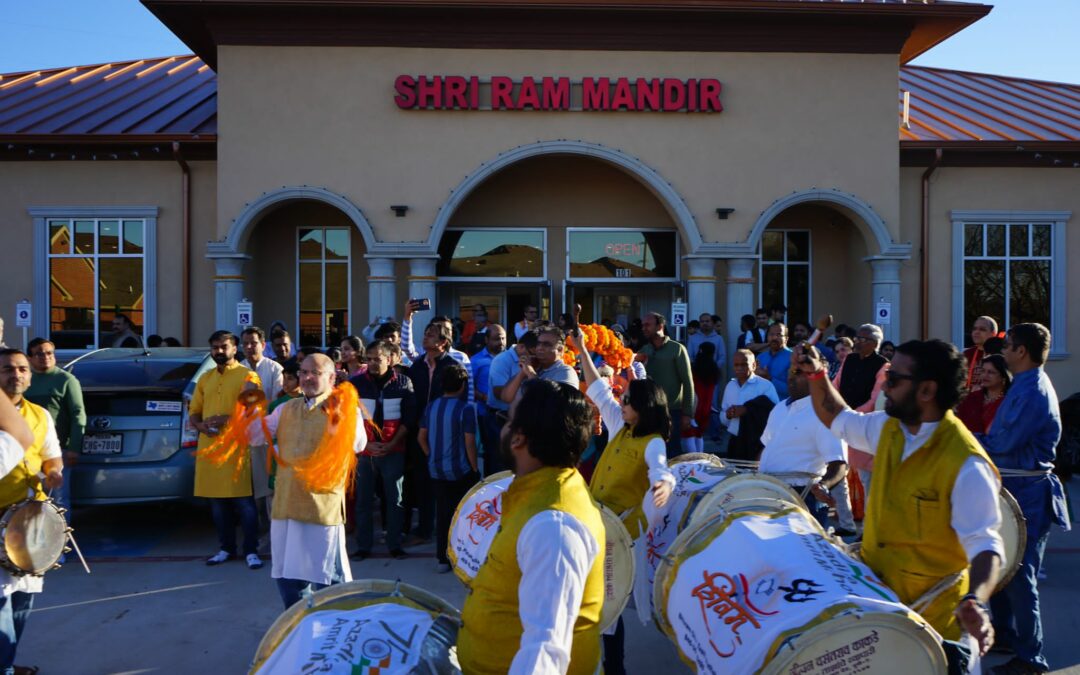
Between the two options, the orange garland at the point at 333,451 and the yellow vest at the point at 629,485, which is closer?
the yellow vest at the point at 629,485

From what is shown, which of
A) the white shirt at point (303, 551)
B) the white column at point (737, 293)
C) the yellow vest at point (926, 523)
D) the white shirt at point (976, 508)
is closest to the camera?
the white shirt at point (976, 508)

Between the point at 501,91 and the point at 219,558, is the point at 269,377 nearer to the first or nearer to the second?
the point at 219,558

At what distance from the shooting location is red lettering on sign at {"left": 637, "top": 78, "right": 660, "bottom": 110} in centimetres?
1309

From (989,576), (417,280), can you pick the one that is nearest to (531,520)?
(989,576)

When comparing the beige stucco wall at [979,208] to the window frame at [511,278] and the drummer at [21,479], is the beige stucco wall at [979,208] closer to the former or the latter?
the window frame at [511,278]

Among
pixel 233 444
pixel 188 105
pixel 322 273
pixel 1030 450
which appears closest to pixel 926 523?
pixel 1030 450

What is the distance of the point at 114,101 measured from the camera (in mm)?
15430

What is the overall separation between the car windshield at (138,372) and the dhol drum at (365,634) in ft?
15.7

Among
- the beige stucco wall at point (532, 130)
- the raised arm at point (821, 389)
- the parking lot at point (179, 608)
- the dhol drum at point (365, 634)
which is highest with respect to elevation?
the beige stucco wall at point (532, 130)

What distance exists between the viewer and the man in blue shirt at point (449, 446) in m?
6.71

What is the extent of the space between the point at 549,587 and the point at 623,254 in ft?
40.9

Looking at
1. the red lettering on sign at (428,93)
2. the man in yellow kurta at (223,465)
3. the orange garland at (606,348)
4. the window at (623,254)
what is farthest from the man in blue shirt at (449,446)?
the window at (623,254)

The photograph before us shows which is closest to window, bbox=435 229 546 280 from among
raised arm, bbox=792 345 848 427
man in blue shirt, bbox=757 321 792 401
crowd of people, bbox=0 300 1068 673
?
crowd of people, bbox=0 300 1068 673

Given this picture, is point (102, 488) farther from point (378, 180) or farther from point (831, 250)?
point (831, 250)
